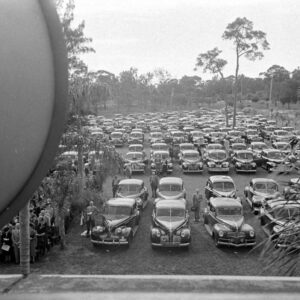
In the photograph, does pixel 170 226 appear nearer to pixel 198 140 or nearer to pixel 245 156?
pixel 245 156

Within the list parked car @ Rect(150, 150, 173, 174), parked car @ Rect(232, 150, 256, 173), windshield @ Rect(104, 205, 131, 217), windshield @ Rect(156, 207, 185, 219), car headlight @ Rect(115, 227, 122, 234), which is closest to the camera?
car headlight @ Rect(115, 227, 122, 234)

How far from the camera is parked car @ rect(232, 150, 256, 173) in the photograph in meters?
27.0

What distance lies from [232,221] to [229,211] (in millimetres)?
700

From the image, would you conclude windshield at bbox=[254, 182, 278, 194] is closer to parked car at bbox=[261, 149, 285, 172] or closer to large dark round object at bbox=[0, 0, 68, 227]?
parked car at bbox=[261, 149, 285, 172]

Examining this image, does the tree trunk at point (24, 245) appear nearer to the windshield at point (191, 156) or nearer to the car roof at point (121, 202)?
the car roof at point (121, 202)

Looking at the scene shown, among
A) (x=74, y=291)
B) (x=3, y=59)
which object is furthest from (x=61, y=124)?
(x=74, y=291)

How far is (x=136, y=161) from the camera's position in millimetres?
27516

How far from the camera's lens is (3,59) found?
1.29m

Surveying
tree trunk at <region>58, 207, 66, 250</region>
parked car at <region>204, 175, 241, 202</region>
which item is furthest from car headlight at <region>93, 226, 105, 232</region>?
parked car at <region>204, 175, 241, 202</region>

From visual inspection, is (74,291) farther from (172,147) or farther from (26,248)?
(172,147)

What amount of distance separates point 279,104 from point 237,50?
141ft

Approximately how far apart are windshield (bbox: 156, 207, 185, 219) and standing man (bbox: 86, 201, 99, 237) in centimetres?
214

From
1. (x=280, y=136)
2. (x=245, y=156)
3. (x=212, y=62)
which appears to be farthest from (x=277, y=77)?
(x=245, y=156)

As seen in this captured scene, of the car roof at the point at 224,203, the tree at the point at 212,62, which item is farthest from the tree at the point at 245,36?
the car roof at the point at 224,203
